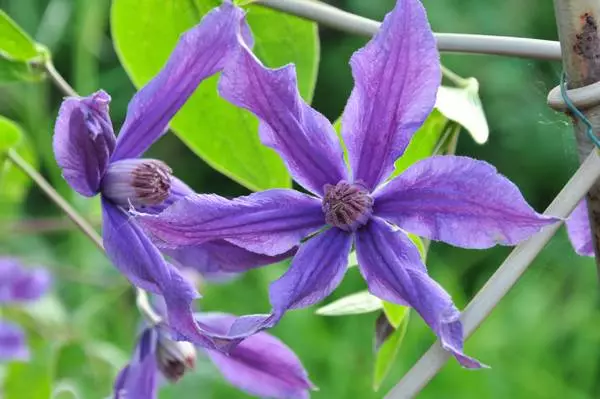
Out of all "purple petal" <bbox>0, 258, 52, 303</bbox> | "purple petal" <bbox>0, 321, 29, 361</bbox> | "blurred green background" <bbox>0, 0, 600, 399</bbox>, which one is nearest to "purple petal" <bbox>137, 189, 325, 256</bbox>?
"blurred green background" <bbox>0, 0, 600, 399</bbox>

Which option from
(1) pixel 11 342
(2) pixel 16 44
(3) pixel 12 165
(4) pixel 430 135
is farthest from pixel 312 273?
(1) pixel 11 342

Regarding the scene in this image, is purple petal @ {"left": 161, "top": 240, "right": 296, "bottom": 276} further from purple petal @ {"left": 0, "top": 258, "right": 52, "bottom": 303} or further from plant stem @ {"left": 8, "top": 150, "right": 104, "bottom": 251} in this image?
Answer: purple petal @ {"left": 0, "top": 258, "right": 52, "bottom": 303}

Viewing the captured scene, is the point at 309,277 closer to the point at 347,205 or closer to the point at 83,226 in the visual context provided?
the point at 347,205

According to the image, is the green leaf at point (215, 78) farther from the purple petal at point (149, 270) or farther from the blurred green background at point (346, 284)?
the blurred green background at point (346, 284)

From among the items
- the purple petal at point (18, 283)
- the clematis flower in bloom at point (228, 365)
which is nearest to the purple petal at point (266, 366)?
the clematis flower in bloom at point (228, 365)

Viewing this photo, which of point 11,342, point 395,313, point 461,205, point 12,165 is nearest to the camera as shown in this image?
point 461,205

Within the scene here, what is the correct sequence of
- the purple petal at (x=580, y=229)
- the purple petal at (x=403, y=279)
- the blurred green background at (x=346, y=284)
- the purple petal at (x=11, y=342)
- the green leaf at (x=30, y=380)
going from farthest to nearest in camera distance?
the blurred green background at (x=346, y=284), the purple petal at (x=11, y=342), the green leaf at (x=30, y=380), the purple petal at (x=580, y=229), the purple petal at (x=403, y=279)
